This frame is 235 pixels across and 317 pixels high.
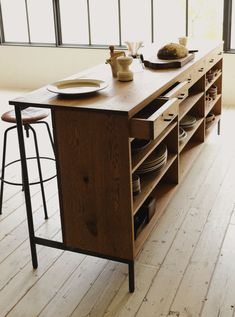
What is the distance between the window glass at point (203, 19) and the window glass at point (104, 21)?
→ 3.25 ft

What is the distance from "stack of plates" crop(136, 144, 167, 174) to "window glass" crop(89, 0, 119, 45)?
3592 millimetres

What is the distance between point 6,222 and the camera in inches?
115

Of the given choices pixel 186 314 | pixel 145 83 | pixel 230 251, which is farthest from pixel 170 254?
pixel 145 83

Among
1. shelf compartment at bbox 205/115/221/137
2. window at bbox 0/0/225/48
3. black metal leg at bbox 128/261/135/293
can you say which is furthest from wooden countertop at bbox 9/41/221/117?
window at bbox 0/0/225/48

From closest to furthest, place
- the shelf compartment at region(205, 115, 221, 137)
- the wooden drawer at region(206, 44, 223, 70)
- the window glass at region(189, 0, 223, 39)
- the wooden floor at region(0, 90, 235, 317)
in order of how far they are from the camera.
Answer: the wooden floor at region(0, 90, 235, 317) < the wooden drawer at region(206, 44, 223, 70) < the shelf compartment at region(205, 115, 221, 137) < the window glass at region(189, 0, 223, 39)

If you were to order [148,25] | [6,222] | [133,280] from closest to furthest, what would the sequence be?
[133,280] < [6,222] < [148,25]

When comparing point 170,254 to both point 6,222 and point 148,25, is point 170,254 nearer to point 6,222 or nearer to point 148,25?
point 6,222

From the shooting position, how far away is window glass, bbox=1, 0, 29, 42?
6400mm

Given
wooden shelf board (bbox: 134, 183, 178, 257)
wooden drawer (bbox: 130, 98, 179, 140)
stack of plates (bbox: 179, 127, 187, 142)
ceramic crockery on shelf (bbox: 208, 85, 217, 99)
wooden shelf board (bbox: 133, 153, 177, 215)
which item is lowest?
wooden shelf board (bbox: 134, 183, 178, 257)

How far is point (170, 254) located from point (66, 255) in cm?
57

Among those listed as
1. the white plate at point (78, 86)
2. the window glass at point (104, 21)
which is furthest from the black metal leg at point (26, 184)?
the window glass at point (104, 21)

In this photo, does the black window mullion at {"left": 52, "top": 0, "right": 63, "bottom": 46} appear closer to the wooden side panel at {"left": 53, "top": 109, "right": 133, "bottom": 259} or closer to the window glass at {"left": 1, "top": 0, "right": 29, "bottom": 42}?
the window glass at {"left": 1, "top": 0, "right": 29, "bottom": 42}

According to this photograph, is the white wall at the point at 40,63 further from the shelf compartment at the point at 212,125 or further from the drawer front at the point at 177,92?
the drawer front at the point at 177,92

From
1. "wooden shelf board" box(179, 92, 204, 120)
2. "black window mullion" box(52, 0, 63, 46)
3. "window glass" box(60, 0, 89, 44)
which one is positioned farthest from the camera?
"window glass" box(60, 0, 89, 44)
